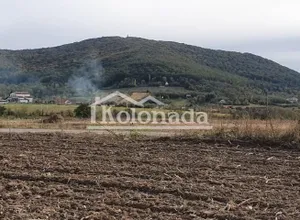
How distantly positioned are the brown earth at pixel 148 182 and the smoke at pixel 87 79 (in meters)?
45.6

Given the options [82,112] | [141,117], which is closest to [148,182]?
[141,117]

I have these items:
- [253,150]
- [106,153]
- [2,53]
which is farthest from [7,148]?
[2,53]

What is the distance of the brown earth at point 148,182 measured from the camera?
6.03m

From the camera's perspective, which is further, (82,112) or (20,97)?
(20,97)

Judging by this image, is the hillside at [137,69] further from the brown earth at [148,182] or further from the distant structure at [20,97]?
the brown earth at [148,182]

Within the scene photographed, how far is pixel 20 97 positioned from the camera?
56.1 metres

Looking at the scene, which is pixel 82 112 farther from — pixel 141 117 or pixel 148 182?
pixel 148 182

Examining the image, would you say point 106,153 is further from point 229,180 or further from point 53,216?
point 53,216

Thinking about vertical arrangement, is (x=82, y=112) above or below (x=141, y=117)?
above

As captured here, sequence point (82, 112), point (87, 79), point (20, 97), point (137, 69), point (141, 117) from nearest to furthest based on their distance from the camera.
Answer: point (141, 117), point (82, 112), point (20, 97), point (87, 79), point (137, 69)

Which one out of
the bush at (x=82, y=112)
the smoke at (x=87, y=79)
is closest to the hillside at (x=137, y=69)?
the smoke at (x=87, y=79)

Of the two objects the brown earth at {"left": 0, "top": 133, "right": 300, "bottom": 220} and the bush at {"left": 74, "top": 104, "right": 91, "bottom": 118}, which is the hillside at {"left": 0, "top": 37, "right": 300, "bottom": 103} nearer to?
the bush at {"left": 74, "top": 104, "right": 91, "bottom": 118}

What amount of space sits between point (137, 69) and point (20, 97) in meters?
19.5

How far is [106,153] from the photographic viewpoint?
1065 cm
